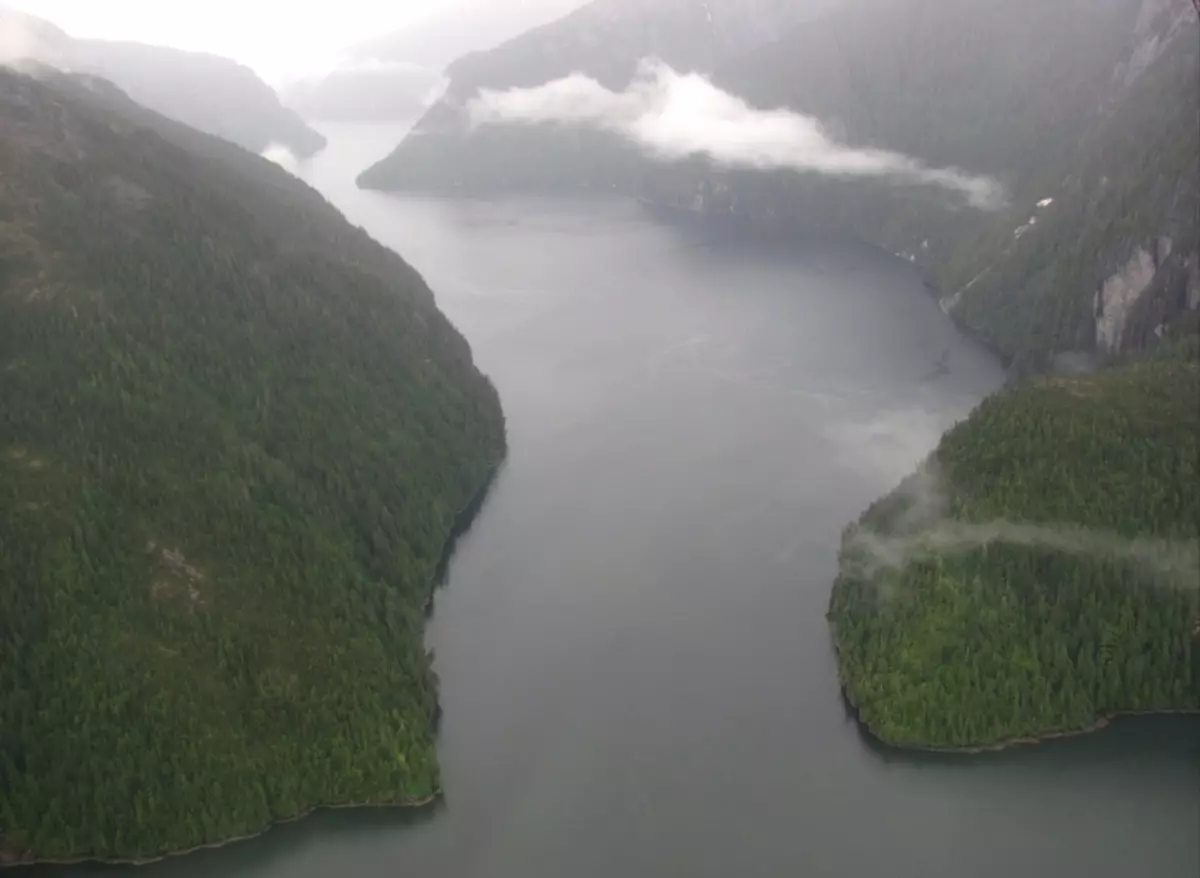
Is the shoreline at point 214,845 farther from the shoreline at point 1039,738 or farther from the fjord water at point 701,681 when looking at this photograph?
the shoreline at point 1039,738

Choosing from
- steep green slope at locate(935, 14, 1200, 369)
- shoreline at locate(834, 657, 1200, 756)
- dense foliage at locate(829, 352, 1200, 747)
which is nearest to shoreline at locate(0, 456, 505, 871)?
dense foliage at locate(829, 352, 1200, 747)

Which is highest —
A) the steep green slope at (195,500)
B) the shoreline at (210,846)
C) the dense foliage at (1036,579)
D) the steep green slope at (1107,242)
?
the steep green slope at (1107,242)

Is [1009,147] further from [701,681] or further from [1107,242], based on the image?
[701,681]

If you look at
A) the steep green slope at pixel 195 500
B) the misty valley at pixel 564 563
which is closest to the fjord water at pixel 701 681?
the misty valley at pixel 564 563

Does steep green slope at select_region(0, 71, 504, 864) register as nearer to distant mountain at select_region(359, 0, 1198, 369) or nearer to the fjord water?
the fjord water

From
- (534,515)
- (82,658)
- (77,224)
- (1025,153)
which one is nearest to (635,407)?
(534,515)
